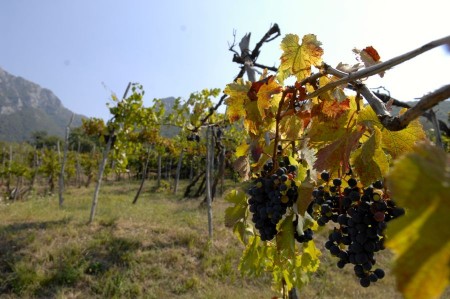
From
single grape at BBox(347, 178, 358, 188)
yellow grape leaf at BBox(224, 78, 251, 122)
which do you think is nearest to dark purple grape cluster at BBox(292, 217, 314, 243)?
single grape at BBox(347, 178, 358, 188)

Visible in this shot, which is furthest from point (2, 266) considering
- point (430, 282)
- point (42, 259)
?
point (430, 282)

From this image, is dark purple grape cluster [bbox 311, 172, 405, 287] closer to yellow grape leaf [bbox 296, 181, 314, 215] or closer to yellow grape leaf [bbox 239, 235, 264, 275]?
yellow grape leaf [bbox 296, 181, 314, 215]

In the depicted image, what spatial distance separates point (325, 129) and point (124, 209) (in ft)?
38.2

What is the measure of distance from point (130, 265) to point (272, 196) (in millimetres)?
6062

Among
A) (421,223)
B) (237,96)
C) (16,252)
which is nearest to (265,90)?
(237,96)

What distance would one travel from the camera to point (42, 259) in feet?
21.1

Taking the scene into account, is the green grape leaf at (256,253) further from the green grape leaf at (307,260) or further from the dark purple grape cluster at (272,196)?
the dark purple grape cluster at (272,196)

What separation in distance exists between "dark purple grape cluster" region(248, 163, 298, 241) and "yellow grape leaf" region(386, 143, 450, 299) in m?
0.90

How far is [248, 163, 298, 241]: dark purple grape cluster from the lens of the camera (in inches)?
48.3

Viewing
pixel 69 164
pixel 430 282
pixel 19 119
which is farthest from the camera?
pixel 19 119

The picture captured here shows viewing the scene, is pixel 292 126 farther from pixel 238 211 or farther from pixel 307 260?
pixel 307 260

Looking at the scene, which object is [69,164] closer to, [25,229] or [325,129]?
[25,229]

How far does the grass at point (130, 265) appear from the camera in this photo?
19.0ft

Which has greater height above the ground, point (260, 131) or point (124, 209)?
point (260, 131)
